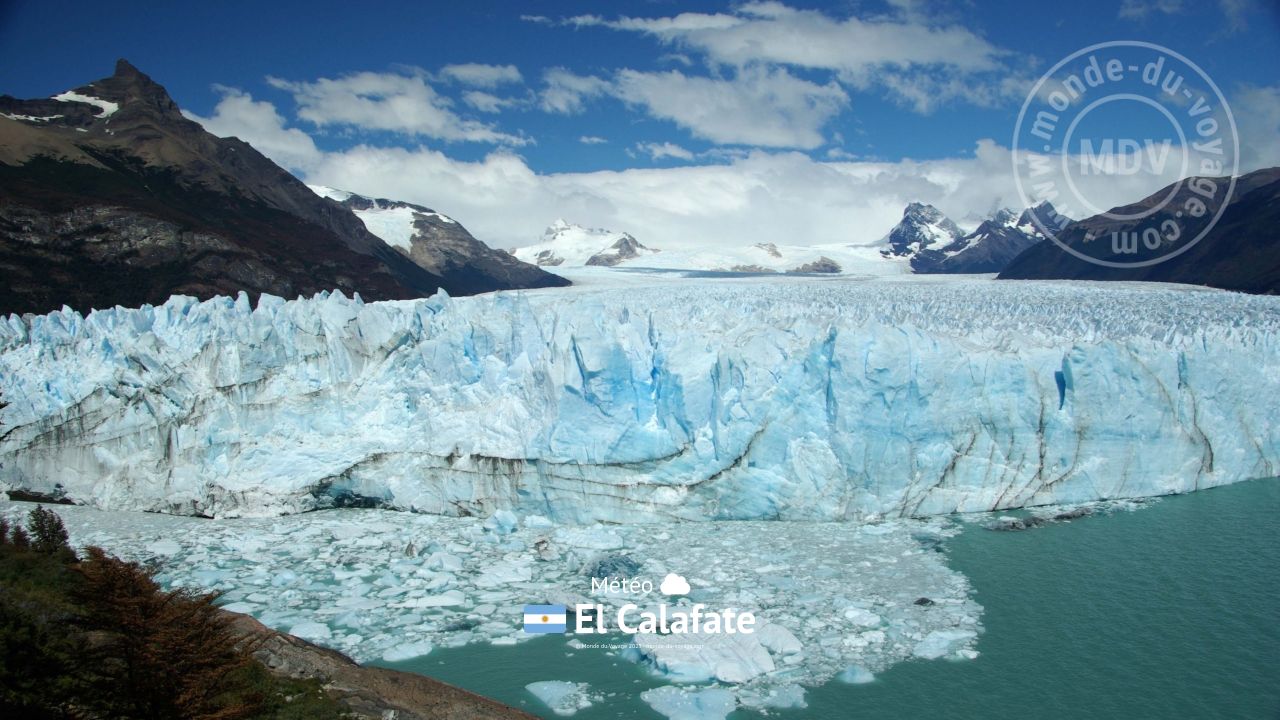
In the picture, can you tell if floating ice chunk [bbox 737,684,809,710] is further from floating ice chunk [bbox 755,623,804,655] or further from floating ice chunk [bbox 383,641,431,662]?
floating ice chunk [bbox 383,641,431,662]

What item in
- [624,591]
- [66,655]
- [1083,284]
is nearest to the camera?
[66,655]

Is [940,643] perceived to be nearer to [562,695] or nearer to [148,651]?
[562,695]

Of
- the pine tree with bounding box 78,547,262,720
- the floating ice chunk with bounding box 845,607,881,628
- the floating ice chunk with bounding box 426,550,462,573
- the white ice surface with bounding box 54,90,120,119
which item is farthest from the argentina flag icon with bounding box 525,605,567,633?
the white ice surface with bounding box 54,90,120,119

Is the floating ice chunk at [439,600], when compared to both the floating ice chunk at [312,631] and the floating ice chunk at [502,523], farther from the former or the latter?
the floating ice chunk at [502,523]

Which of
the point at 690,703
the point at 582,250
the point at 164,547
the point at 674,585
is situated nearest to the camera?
the point at 690,703

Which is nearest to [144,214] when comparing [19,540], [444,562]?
[19,540]

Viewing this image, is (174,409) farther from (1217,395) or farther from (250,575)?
(1217,395)

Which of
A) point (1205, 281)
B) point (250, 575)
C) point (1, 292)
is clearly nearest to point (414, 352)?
point (250, 575)
